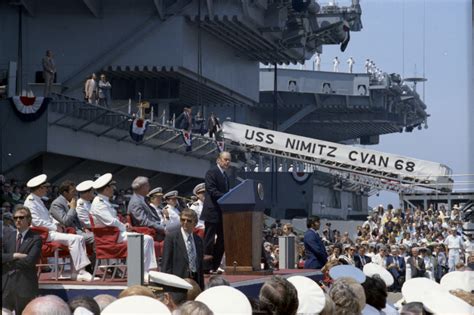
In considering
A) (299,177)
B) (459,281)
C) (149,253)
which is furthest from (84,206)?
(299,177)

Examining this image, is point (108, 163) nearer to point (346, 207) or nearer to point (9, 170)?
point (9, 170)

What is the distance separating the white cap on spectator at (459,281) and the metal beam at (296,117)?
59057 mm

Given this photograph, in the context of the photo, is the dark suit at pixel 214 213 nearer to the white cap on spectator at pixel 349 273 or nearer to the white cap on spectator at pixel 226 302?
the white cap on spectator at pixel 349 273

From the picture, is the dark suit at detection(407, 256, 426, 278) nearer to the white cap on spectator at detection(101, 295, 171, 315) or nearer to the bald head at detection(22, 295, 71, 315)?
the bald head at detection(22, 295, 71, 315)

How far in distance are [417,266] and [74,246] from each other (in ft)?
50.6

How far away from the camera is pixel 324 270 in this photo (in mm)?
15703

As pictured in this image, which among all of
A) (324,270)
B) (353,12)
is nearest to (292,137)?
(353,12)

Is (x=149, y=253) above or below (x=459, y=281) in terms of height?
above

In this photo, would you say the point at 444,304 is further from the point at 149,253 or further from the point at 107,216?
the point at 107,216

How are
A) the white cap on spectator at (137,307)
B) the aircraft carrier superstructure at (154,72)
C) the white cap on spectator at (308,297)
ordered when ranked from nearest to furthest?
1. the white cap on spectator at (137,307)
2. the white cap on spectator at (308,297)
3. the aircraft carrier superstructure at (154,72)

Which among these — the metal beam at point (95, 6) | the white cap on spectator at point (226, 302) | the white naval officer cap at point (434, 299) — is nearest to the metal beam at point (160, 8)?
the metal beam at point (95, 6)

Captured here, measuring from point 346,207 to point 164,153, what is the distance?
2857cm

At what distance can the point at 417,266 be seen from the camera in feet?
88.9

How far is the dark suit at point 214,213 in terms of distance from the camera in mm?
15141
